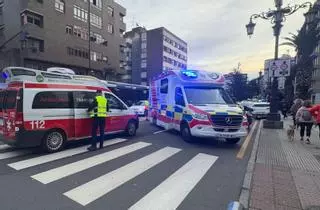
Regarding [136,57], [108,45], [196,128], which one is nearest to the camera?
[196,128]

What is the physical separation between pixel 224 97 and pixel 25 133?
7.42 m

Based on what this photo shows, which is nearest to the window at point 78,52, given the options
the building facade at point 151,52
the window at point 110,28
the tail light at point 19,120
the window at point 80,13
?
the window at point 80,13

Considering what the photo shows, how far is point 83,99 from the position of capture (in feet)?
27.5

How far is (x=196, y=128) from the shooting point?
8.58 meters

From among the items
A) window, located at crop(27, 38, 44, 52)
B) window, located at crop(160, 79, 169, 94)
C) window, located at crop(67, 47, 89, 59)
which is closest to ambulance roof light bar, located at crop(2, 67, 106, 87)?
window, located at crop(160, 79, 169, 94)

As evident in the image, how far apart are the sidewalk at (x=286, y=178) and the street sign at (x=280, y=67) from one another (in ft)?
16.7

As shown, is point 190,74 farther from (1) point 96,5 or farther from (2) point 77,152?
(1) point 96,5

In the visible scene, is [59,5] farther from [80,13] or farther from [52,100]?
[52,100]

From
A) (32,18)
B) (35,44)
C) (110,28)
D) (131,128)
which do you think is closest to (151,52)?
(110,28)

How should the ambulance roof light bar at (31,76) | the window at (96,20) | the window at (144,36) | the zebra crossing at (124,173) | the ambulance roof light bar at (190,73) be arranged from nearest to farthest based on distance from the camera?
the zebra crossing at (124,173) → the ambulance roof light bar at (31,76) → the ambulance roof light bar at (190,73) → the window at (96,20) → the window at (144,36)

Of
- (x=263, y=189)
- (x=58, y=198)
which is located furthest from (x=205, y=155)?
(x=58, y=198)

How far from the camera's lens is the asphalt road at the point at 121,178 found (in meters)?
4.14

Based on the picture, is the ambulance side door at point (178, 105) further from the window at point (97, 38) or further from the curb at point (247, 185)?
the window at point (97, 38)

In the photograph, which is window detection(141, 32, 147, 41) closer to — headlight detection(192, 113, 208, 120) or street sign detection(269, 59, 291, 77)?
street sign detection(269, 59, 291, 77)
